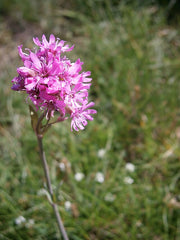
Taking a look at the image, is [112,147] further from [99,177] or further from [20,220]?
[20,220]

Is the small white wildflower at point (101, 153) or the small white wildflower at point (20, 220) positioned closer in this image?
the small white wildflower at point (20, 220)

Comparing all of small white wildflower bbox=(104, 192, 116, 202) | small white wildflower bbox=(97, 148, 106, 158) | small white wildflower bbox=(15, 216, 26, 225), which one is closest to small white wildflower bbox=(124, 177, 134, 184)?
small white wildflower bbox=(104, 192, 116, 202)

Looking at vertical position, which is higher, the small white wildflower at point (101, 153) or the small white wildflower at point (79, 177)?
the small white wildflower at point (101, 153)

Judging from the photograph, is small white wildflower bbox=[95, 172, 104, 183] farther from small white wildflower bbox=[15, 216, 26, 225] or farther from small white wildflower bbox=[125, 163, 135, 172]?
small white wildflower bbox=[15, 216, 26, 225]

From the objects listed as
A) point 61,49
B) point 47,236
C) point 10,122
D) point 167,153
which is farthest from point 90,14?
point 47,236

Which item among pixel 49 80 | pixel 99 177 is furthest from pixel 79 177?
pixel 49 80

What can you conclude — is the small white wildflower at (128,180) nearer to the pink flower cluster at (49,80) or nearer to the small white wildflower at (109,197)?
the small white wildflower at (109,197)

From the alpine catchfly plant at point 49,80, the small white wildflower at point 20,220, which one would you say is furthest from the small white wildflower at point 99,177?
the alpine catchfly plant at point 49,80

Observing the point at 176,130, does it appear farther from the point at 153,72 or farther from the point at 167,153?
the point at 153,72
